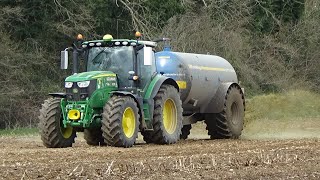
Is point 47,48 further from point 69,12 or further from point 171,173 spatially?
point 171,173

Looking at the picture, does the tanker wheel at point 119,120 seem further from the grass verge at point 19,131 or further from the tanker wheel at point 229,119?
the grass verge at point 19,131

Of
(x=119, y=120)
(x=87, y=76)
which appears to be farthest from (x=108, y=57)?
(x=119, y=120)

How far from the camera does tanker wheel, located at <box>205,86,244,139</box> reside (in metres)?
19.5

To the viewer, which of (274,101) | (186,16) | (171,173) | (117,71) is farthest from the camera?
(186,16)

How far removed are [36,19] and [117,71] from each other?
51.6 feet

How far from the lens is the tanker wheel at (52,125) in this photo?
594 inches

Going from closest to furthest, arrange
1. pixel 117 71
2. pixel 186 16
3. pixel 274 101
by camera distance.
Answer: pixel 117 71 < pixel 274 101 < pixel 186 16

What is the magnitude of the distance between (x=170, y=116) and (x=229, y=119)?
3.07 metres

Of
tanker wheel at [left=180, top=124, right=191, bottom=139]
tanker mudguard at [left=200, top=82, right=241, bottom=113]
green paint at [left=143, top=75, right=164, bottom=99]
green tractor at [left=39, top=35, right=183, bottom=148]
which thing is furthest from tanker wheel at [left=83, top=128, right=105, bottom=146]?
tanker wheel at [left=180, top=124, right=191, bottom=139]

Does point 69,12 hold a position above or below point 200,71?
above

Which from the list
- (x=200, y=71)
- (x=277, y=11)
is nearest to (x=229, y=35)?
(x=277, y=11)

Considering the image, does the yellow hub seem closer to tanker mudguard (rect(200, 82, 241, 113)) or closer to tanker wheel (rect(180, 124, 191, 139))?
tanker mudguard (rect(200, 82, 241, 113))

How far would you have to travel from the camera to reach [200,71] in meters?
18.7

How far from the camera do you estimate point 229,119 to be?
19.6 meters
